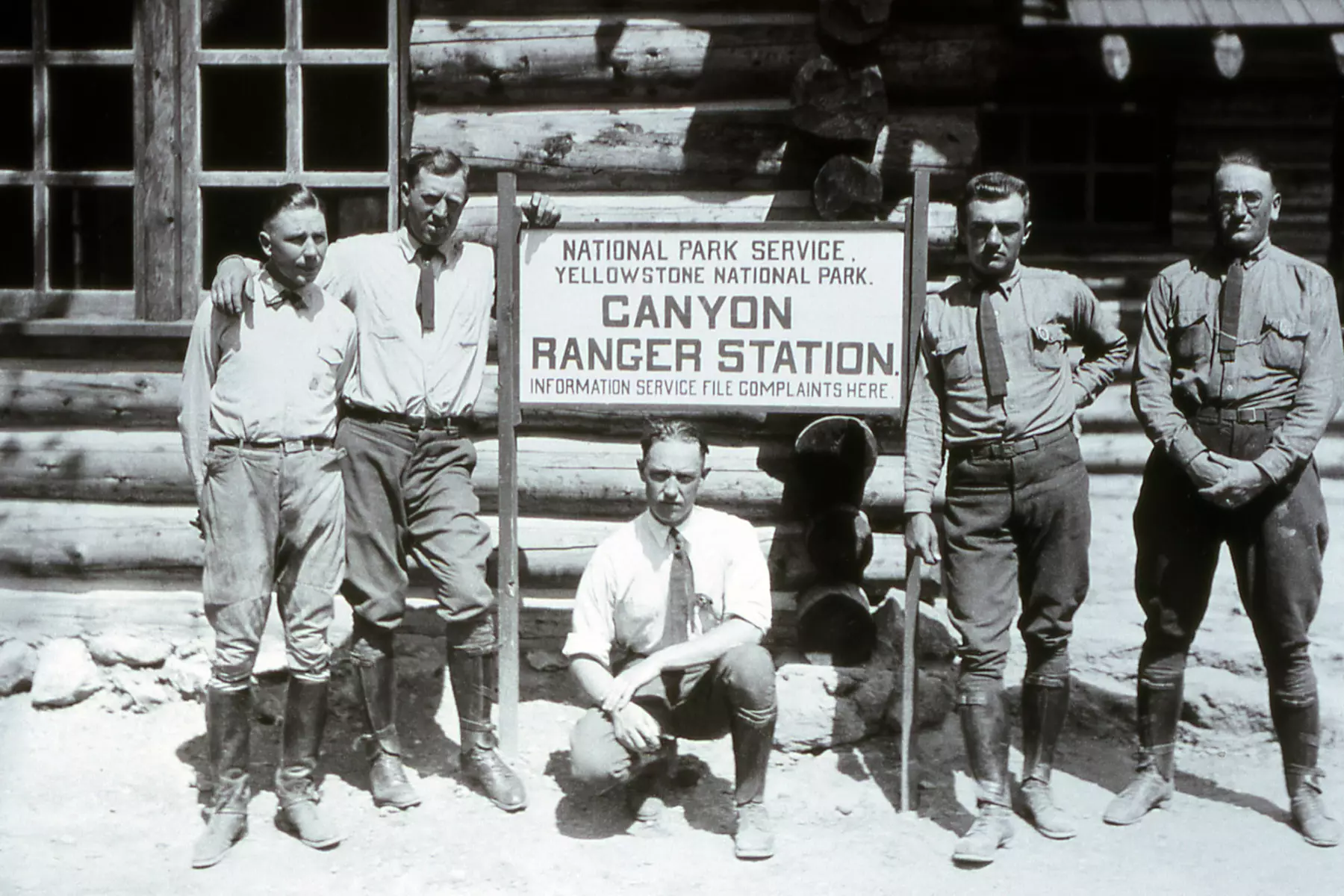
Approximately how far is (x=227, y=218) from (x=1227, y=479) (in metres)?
4.27

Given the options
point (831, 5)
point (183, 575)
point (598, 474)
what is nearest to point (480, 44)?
point (831, 5)

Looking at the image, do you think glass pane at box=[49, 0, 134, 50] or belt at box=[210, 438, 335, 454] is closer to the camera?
belt at box=[210, 438, 335, 454]

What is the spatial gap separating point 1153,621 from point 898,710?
3.62 ft

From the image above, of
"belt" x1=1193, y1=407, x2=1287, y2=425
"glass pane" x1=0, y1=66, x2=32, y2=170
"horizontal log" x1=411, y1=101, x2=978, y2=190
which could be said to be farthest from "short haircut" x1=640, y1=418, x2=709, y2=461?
"glass pane" x1=0, y1=66, x2=32, y2=170

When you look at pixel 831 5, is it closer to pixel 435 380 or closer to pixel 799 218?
pixel 799 218

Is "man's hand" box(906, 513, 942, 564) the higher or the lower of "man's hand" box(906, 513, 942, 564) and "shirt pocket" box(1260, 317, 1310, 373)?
the lower

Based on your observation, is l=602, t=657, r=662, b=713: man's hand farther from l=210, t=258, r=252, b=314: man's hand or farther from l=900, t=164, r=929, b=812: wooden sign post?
l=210, t=258, r=252, b=314: man's hand

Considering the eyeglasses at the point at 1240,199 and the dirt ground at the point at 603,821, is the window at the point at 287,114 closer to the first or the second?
the dirt ground at the point at 603,821

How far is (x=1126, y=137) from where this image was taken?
8953 mm

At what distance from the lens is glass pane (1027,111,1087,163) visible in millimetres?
8938

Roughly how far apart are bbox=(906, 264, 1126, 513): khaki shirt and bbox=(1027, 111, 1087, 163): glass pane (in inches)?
177

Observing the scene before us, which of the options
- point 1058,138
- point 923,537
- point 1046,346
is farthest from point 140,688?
point 1058,138

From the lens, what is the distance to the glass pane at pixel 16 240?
6348 mm

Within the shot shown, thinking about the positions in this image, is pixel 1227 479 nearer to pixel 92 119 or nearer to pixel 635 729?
pixel 635 729
